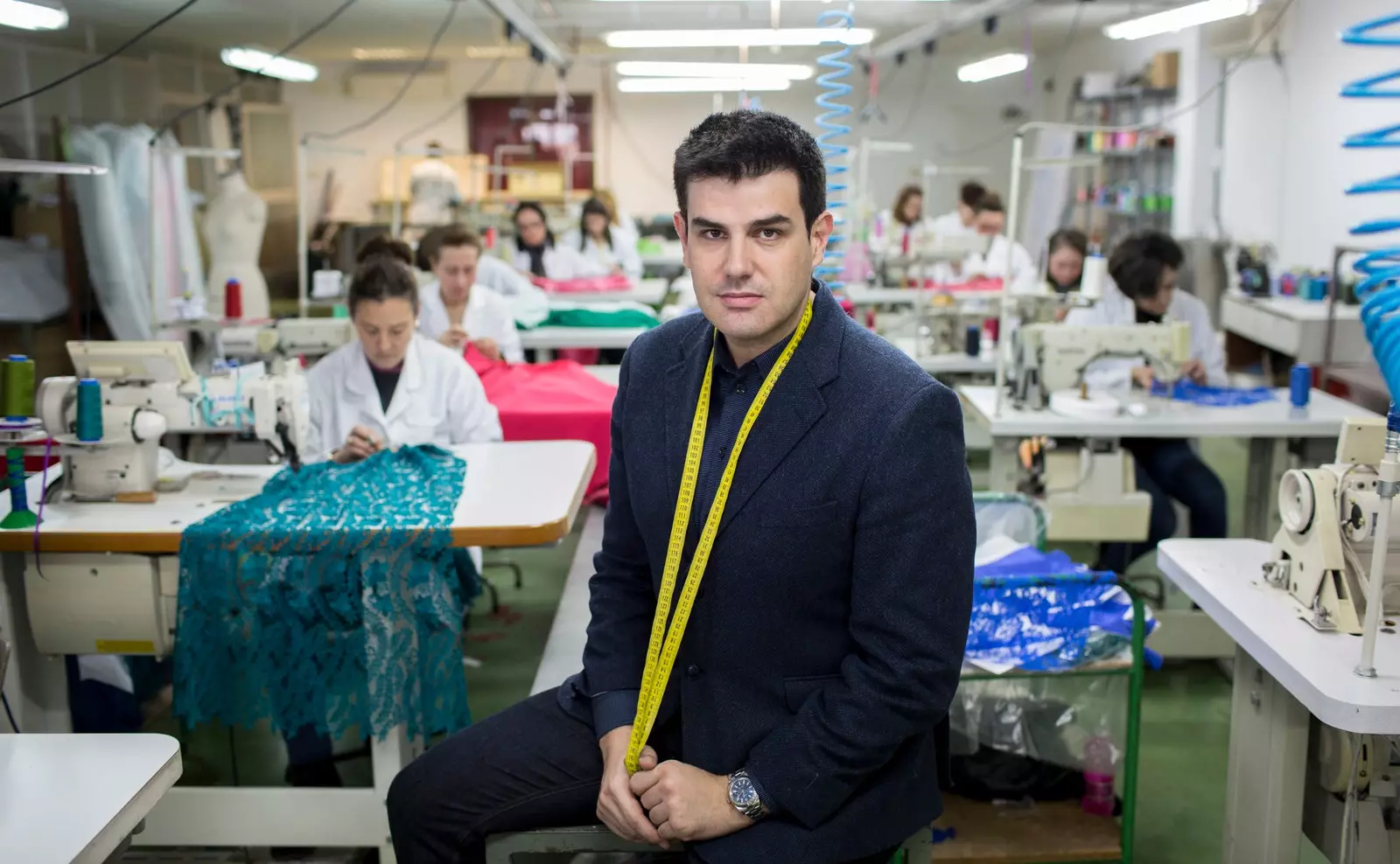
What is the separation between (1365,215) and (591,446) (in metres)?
5.44

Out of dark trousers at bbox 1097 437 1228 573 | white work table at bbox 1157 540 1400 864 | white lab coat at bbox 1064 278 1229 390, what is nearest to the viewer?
white work table at bbox 1157 540 1400 864

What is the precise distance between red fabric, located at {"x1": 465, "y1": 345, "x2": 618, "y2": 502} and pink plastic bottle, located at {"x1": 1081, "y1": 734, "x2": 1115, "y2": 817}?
1.38 meters

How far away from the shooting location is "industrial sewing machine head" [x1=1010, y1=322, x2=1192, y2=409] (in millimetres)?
3275

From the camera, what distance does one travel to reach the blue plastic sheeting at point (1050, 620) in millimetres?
2064

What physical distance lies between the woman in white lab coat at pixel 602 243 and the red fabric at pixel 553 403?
3844mm

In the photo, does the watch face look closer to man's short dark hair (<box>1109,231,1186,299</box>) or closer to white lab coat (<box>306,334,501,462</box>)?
white lab coat (<box>306,334,501,462</box>)

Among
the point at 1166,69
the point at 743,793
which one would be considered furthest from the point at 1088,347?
the point at 1166,69

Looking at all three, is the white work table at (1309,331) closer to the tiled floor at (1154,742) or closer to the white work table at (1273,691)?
the tiled floor at (1154,742)

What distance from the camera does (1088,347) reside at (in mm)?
3275

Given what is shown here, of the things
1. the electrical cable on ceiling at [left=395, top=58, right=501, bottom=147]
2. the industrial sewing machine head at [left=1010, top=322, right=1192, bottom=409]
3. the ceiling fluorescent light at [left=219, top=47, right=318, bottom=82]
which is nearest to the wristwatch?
the industrial sewing machine head at [left=1010, top=322, right=1192, bottom=409]

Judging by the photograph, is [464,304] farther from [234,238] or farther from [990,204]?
[990,204]

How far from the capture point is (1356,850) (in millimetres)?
1773

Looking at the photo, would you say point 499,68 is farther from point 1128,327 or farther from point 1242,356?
point 1128,327

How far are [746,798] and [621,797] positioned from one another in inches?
6.5
